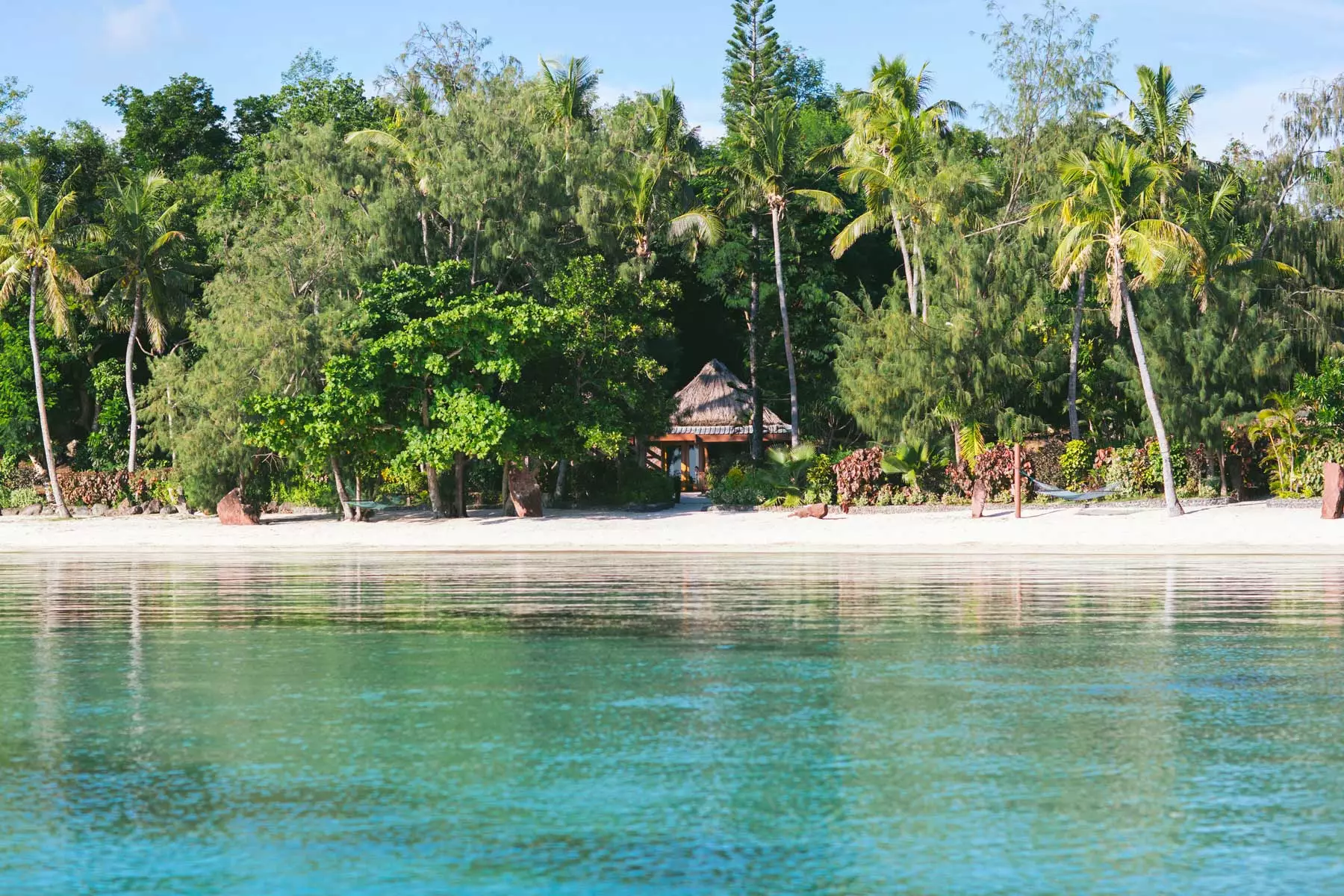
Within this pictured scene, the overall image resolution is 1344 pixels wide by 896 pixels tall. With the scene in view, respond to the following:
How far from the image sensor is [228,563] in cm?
2628

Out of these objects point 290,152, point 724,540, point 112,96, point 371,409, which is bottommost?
point 724,540

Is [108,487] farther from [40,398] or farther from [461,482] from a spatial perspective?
[461,482]

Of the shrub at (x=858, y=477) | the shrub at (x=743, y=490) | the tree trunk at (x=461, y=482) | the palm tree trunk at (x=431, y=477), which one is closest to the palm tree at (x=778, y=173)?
the shrub at (x=743, y=490)

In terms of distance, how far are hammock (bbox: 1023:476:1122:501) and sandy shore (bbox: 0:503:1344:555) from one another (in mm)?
381

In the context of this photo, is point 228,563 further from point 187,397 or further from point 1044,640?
point 1044,640

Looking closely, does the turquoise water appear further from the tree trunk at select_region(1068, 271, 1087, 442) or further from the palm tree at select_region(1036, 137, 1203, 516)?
the tree trunk at select_region(1068, 271, 1087, 442)

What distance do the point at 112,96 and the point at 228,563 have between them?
4987 centimetres

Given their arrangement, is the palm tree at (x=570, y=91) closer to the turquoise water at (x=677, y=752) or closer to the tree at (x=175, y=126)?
the tree at (x=175, y=126)

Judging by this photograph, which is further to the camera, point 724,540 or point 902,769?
point 724,540

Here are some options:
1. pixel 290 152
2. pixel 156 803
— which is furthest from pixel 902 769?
pixel 290 152

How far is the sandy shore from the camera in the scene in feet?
96.5

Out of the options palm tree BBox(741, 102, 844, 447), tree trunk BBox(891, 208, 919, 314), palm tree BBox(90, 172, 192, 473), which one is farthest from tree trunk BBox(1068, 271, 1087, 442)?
palm tree BBox(90, 172, 192, 473)

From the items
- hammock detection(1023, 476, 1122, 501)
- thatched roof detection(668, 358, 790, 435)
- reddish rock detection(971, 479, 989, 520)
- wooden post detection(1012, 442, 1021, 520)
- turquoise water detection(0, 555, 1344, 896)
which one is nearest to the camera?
turquoise water detection(0, 555, 1344, 896)

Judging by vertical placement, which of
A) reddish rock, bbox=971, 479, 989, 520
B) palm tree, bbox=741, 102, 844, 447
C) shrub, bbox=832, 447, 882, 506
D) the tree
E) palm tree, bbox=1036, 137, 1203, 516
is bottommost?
reddish rock, bbox=971, 479, 989, 520
